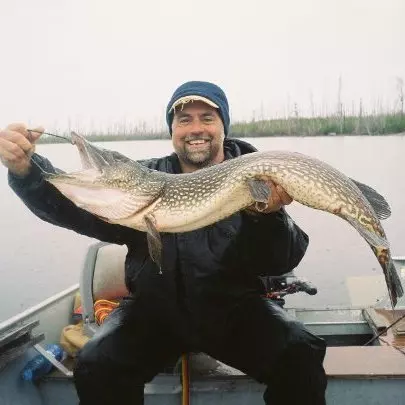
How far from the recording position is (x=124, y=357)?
93.1 inches

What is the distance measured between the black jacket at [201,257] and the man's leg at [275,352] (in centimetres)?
13

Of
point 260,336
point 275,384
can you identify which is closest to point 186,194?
point 260,336

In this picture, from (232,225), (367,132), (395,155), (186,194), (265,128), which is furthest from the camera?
(395,155)

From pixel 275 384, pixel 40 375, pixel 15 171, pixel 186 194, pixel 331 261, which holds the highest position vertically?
pixel 15 171

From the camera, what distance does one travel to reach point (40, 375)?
9.67 feet

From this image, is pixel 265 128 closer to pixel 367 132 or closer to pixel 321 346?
pixel 367 132

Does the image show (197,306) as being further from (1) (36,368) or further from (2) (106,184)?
(1) (36,368)

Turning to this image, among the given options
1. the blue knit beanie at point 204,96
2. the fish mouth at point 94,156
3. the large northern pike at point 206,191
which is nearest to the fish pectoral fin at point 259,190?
the large northern pike at point 206,191

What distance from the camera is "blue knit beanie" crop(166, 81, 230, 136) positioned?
312 cm

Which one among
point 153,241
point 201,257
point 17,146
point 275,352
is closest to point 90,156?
point 17,146

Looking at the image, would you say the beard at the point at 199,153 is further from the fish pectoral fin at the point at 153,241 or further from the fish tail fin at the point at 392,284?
the fish tail fin at the point at 392,284

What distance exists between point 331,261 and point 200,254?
9899mm

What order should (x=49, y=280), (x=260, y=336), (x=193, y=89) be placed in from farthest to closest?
(x=49, y=280) < (x=193, y=89) < (x=260, y=336)

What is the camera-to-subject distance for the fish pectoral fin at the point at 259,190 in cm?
204
